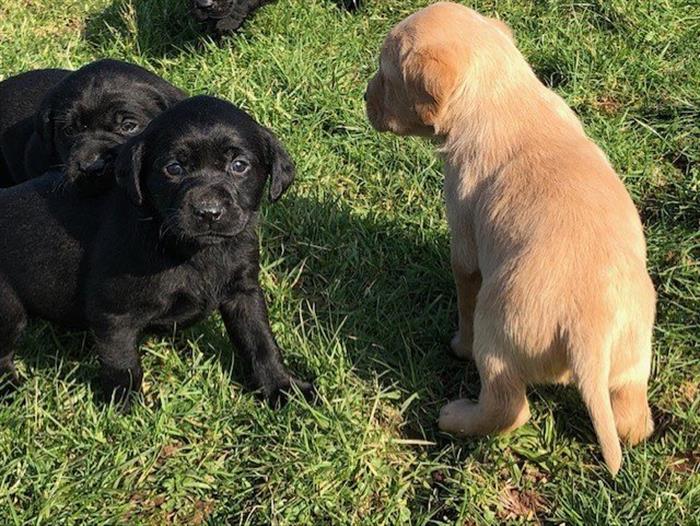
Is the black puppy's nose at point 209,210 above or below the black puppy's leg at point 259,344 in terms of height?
above

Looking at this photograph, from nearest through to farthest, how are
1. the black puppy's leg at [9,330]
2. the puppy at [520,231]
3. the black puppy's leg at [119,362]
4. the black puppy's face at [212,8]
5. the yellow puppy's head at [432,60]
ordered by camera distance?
the puppy at [520,231] → the yellow puppy's head at [432,60] → the black puppy's leg at [119,362] → the black puppy's leg at [9,330] → the black puppy's face at [212,8]

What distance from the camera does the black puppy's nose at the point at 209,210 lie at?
2.97 m

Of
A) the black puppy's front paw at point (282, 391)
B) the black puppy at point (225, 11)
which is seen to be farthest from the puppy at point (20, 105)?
the black puppy's front paw at point (282, 391)

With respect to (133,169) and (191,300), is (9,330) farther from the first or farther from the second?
(133,169)

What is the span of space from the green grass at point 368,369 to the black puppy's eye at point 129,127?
870 millimetres

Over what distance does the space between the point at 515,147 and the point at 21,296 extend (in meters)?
2.19

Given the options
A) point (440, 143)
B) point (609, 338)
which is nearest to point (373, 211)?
point (440, 143)

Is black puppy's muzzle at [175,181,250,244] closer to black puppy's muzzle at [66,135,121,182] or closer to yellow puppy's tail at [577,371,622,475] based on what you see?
black puppy's muzzle at [66,135,121,182]

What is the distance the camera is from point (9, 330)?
3.49 m

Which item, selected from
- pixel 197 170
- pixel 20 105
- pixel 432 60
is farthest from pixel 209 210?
pixel 20 105

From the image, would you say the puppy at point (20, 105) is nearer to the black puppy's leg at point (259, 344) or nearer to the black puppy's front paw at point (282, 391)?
the black puppy's leg at point (259, 344)

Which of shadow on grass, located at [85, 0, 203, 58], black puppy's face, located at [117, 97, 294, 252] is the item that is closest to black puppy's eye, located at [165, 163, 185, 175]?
black puppy's face, located at [117, 97, 294, 252]

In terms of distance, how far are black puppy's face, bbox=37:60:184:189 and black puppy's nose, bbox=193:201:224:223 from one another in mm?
963

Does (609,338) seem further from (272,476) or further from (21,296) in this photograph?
(21,296)
